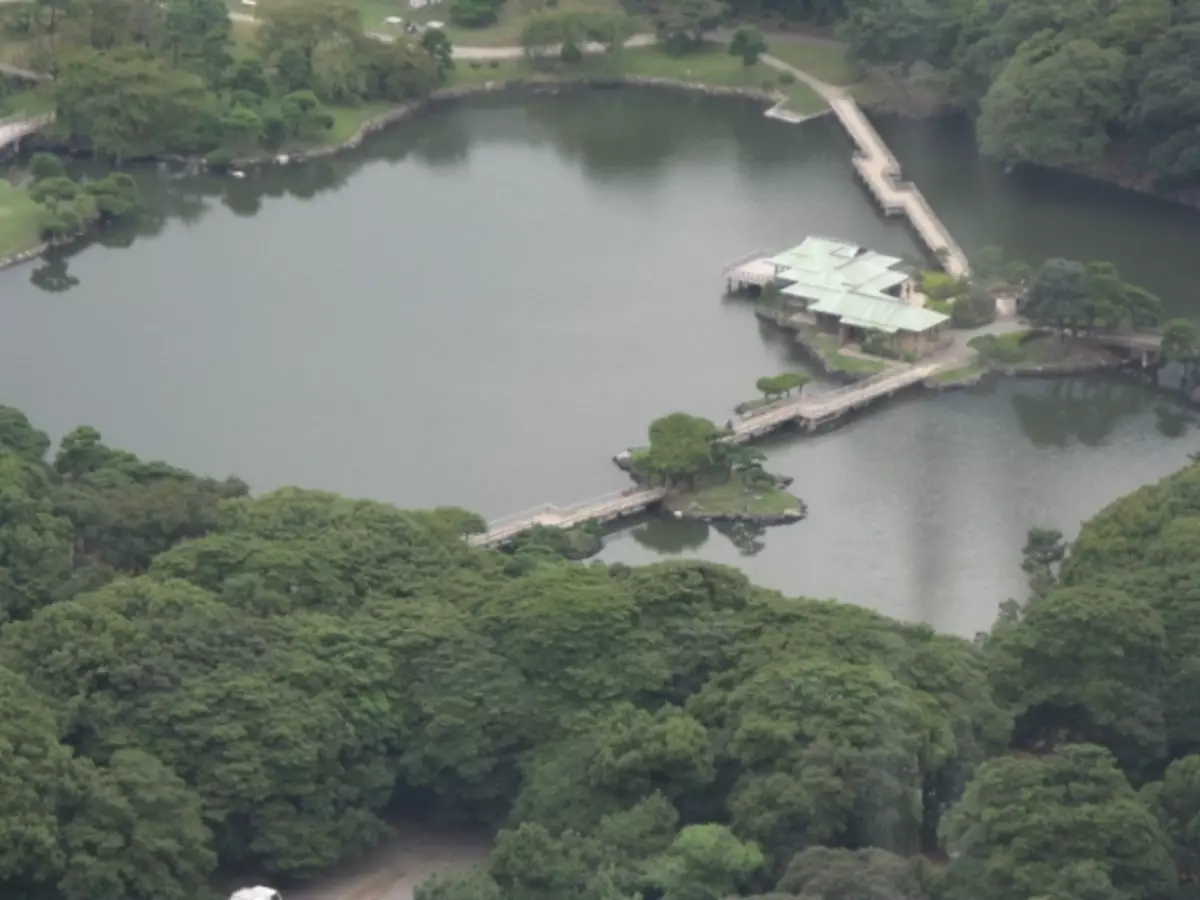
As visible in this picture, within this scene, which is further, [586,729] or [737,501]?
[737,501]

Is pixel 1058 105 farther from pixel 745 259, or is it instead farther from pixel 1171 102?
pixel 745 259

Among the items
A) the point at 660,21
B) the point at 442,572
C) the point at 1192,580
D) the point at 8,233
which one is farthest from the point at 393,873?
the point at 660,21

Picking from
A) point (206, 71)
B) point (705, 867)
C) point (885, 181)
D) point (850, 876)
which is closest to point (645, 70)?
point (885, 181)

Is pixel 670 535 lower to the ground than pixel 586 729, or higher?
lower

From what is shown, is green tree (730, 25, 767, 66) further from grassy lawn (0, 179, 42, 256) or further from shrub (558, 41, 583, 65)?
grassy lawn (0, 179, 42, 256)

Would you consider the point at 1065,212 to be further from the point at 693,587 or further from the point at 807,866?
the point at 807,866

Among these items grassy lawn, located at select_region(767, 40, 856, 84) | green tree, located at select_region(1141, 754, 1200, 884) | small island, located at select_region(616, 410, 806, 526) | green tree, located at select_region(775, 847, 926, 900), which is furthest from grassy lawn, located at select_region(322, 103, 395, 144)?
green tree, located at select_region(775, 847, 926, 900)
